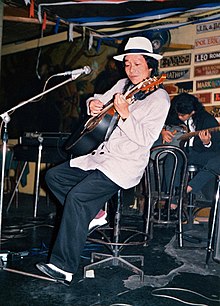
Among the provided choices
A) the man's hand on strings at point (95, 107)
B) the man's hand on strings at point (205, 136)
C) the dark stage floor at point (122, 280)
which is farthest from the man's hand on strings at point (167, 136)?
the man's hand on strings at point (95, 107)

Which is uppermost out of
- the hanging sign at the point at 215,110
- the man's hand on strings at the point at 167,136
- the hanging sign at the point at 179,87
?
the hanging sign at the point at 179,87

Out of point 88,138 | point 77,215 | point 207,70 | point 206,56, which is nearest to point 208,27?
point 206,56

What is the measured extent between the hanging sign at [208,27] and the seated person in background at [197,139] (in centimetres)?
134

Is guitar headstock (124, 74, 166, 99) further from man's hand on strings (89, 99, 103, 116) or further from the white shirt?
man's hand on strings (89, 99, 103, 116)

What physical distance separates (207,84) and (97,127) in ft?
9.57

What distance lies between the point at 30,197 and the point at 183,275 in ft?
13.2

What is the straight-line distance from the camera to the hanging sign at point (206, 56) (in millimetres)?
4736

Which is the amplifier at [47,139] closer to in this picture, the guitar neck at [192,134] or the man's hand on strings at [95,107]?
the guitar neck at [192,134]

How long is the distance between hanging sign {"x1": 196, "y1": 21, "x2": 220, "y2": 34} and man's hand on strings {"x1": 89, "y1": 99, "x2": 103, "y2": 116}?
301 centimetres

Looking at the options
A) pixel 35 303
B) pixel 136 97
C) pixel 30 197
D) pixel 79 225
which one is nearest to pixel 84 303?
pixel 35 303

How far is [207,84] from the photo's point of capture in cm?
485

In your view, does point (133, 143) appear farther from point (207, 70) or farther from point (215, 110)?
point (207, 70)

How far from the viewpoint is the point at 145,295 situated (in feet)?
6.86

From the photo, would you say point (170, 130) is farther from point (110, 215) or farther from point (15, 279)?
point (15, 279)
